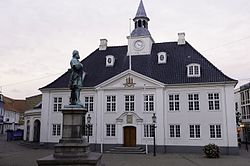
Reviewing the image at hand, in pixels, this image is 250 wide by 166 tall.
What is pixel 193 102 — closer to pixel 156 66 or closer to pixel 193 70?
pixel 193 70

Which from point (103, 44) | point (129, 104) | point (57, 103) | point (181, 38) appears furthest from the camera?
point (103, 44)

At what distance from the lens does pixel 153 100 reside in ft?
98.6

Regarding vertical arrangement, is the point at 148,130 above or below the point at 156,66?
below

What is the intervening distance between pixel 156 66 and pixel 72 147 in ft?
69.3

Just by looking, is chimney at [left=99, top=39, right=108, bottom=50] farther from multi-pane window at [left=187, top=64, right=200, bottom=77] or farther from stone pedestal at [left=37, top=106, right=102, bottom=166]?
stone pedestal at [left=37, top=106, right=102, bottom=166]

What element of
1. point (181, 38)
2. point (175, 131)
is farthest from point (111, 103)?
point (181, 38)

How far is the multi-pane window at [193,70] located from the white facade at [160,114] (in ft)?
4.89

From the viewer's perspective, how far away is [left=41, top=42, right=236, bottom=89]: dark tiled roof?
1178 inches

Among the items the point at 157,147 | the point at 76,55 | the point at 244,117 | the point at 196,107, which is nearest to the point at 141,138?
the point at 157,147

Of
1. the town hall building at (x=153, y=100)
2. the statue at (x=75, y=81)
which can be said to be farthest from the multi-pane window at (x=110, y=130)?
the statue at (x=75, y=81)

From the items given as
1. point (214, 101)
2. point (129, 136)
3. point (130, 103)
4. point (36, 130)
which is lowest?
point (129, 136)

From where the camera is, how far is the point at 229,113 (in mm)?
27953

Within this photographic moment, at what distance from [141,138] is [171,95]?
18.6 feet

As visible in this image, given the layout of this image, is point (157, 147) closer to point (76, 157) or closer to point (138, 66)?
point (138, 66)
